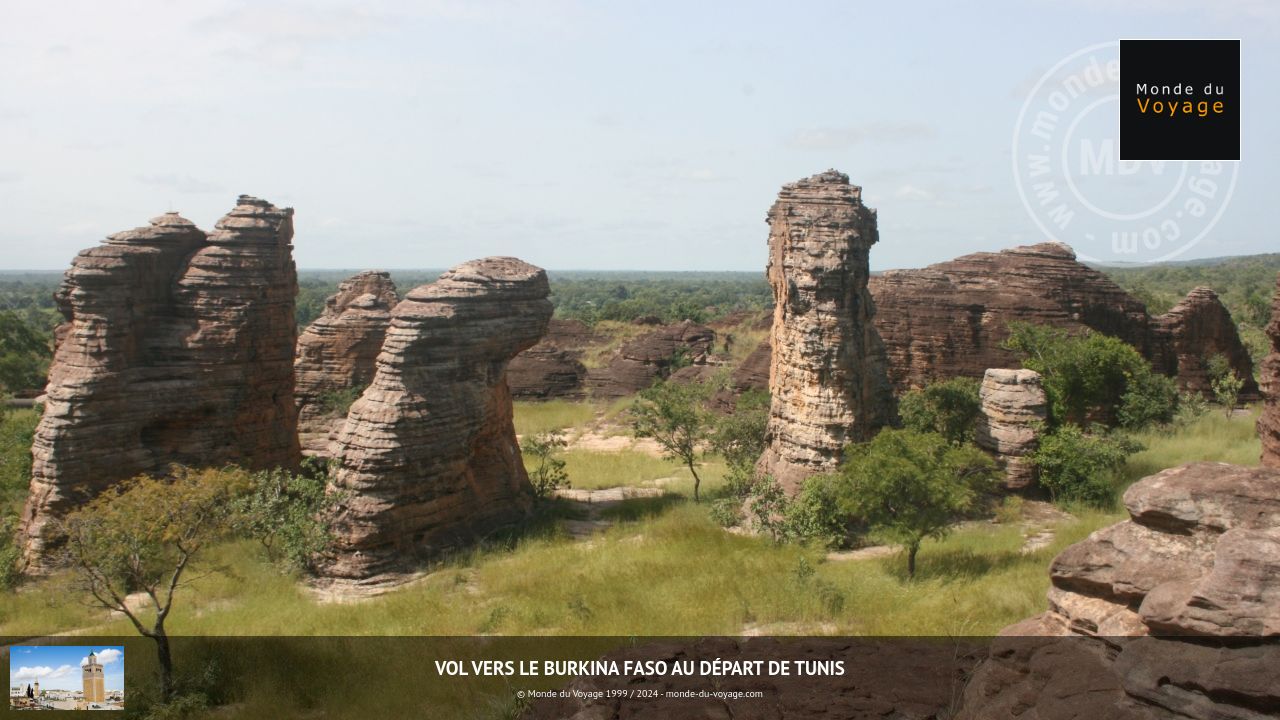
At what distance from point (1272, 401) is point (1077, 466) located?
4611 mm

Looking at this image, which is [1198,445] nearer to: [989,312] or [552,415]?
[989,312]

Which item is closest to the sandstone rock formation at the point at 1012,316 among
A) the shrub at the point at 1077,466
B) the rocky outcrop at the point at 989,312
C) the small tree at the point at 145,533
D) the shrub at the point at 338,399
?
the rocky outcrop at the point at 989,312

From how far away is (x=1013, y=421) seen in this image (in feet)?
54.9

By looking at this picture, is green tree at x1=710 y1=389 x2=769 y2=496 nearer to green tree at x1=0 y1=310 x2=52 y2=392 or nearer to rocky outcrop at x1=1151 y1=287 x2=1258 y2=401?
rocky outcrop at x1=1151 y1=287 x2=1258 y2=401

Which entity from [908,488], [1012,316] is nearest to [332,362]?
[908,488]

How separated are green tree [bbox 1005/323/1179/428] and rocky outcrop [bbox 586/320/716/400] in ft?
60.6

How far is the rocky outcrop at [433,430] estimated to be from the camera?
13820 millimetres

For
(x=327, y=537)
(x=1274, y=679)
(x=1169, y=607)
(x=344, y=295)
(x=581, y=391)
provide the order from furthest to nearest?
(x=581, y=391), (x=344, y=295), (x=327, y=537), (x=1169, y=607), (x=1274, y=679)

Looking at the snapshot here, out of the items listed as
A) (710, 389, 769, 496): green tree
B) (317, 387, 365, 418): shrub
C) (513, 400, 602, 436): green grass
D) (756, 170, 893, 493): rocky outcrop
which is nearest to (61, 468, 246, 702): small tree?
(756, 170, 893, 493): rocky outcrop

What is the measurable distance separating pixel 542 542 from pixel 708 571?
13.2 ft

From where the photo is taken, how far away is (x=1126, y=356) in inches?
818

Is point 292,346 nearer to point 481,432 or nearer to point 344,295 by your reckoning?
point 481,432

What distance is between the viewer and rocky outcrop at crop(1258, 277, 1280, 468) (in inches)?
431

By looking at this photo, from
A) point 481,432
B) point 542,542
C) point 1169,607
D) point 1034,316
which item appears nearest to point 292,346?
point 481,432
